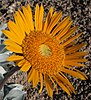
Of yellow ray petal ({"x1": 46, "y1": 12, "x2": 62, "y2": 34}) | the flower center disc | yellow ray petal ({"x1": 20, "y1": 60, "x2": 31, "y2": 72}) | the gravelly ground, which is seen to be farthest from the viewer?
the gravelly ground

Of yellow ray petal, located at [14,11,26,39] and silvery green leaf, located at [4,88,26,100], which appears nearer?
yellow ray petal, located at [14,11,26,39]

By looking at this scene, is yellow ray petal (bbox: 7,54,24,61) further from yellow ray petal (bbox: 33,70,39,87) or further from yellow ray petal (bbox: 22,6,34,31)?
yellow ray petal (bbox: 22,6,34,31)

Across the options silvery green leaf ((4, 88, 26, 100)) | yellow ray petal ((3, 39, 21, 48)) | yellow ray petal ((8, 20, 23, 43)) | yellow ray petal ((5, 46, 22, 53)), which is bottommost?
silvery green leaf ((4, 88, 26, 100))

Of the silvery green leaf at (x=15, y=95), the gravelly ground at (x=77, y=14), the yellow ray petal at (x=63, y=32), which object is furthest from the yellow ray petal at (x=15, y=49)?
the gravelly ground at (x=77, y=14)

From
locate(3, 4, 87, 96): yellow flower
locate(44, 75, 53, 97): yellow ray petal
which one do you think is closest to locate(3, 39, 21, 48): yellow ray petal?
locate(3, 4, 87, 96): yellow flower

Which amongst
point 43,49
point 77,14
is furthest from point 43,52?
point 77,14

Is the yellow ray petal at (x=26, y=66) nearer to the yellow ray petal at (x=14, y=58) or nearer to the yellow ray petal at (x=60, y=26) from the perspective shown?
the yellow ray petal at (x=14, y=58)

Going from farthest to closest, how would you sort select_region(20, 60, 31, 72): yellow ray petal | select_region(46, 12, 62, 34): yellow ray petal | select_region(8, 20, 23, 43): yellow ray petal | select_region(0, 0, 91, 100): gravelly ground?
select_region(0, 0, 91, 100): gravelly ground, select_region(46, 12, 62, 34): yellow ray petal, select_region(8, 20, 23, 43): yellow ray petal, select_region(20, 60, 31, 72): yellow ray petal

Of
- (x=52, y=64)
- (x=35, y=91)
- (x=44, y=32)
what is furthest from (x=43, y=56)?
A: (x=35, y=91)
